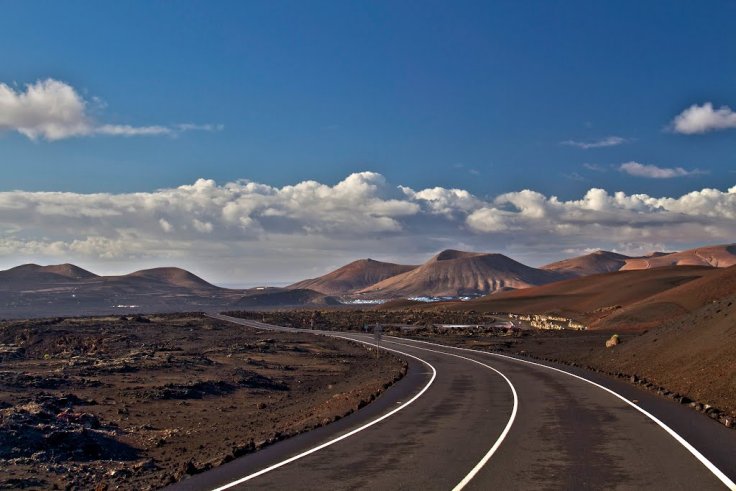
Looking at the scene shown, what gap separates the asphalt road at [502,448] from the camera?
1158 centimetres

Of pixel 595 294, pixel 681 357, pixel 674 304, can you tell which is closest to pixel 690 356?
pixel 681 357

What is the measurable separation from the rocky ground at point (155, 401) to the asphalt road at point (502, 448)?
1.53 metres

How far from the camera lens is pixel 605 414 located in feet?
62.8

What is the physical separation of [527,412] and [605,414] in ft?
6.90

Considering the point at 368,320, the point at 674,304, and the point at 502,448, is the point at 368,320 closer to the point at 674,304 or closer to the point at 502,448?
the point at 674,304

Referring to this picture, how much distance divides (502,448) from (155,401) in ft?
A: 57.8

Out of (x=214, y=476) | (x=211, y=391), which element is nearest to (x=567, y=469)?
(x=214, y=476)

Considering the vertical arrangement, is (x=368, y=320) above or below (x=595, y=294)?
below

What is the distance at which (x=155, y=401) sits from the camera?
27.8m

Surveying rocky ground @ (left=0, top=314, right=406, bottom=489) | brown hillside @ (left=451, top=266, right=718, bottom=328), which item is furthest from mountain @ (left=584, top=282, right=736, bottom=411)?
brown hillside @ (left=451, top=266, right=718, bottom=328)

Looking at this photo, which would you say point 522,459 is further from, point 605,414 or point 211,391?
point 211,391

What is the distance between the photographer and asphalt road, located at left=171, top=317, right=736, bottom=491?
11.6 m

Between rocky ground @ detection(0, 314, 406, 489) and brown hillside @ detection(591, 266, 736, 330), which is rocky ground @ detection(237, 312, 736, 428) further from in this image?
brown hillside @ detection(591, 266, 736, 330)

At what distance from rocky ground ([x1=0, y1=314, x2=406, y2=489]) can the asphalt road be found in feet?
5.04
